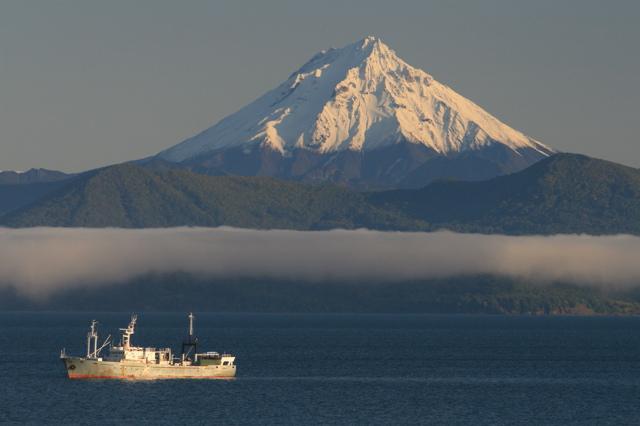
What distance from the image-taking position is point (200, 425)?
199500 mm

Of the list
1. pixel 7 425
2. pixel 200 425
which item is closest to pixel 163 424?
pixel 200 425

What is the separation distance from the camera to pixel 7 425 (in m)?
198

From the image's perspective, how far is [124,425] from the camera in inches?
7800

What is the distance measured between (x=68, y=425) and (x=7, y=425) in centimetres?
695

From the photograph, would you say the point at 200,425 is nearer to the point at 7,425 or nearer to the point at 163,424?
the point at 163,424

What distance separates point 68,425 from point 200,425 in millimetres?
15214

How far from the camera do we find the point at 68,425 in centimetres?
19850

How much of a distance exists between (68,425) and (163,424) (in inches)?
430

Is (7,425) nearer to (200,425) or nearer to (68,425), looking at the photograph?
(68,425)

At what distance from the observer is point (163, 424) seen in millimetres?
199750

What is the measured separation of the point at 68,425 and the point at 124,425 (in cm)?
652

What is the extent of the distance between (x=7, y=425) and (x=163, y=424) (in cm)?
1789

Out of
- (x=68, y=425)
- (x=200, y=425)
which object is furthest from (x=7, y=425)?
(x=200, y=425)
